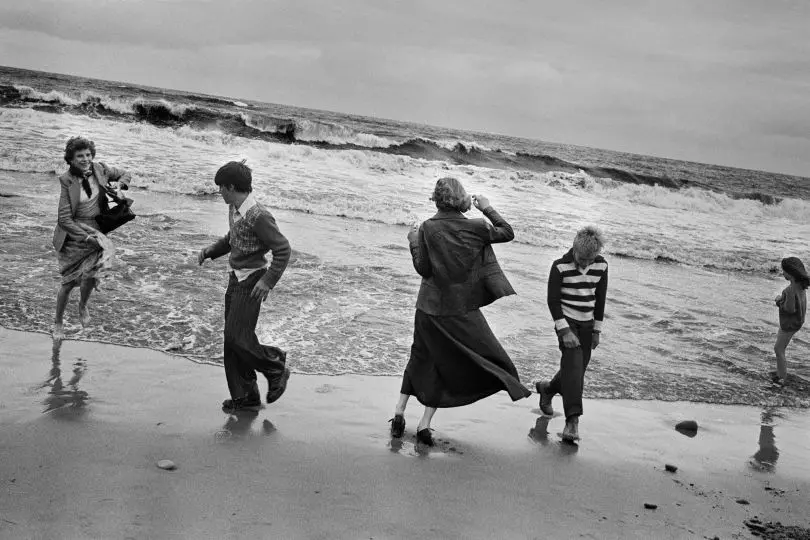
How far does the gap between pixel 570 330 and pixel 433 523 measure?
6.82 feet

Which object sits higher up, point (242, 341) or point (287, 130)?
point (287, 130)

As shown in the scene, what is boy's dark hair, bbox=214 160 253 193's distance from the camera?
4.66 meters

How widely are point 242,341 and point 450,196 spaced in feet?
5.62

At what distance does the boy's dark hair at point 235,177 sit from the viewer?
4.66m

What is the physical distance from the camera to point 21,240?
9.22 meters

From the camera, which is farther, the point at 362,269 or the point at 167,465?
the point at 362,269

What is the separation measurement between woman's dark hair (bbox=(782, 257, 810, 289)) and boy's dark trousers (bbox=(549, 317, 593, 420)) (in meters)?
3.08

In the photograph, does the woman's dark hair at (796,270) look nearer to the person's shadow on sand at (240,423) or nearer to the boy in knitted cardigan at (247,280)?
the boy in knitted cardigan at (247,280)

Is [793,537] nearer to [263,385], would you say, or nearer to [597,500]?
[597,500]

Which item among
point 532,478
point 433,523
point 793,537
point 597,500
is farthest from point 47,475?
point 793,537

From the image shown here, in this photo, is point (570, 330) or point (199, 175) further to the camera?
point (199, 175)

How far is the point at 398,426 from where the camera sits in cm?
477

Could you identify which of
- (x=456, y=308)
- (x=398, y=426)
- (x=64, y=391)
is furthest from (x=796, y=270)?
(x=64, y=391)

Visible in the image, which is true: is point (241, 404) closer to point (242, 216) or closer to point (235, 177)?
point (242, 216)
